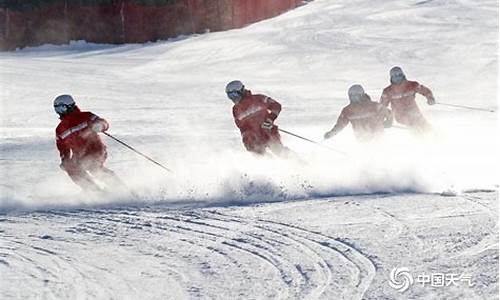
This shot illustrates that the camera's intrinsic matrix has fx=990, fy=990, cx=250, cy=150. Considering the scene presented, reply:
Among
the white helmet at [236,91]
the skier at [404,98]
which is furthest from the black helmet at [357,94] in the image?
the white helmet at [236,91]

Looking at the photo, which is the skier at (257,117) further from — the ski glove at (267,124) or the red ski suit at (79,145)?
the red ski suit at (79,145)

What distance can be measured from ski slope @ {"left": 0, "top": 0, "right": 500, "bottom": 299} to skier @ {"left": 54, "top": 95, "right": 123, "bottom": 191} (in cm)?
32

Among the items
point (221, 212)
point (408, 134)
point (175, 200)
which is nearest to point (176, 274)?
point (221, 212)

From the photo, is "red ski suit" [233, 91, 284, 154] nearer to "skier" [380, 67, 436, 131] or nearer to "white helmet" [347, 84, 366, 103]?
"white helmet" [347, 84, 366, 103]

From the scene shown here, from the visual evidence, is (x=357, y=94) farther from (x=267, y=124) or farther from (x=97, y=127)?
(x=97, y=127)

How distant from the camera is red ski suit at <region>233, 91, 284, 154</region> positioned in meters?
14.1

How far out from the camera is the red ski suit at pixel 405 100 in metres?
15.7

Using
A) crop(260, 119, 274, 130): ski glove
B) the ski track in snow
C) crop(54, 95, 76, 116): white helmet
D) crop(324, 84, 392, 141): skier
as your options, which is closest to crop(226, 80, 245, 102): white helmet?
crop(260, 119, 274, 130): ski glove

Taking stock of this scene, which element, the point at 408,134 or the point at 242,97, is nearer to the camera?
the point at 242,97

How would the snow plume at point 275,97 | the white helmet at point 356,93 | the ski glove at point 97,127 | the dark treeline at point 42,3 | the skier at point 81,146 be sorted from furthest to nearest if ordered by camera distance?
the dark treeline at point 42,3, the white helmet at point 356,93, the skier at point 81,146, the ski glove at point 97,127, the snow plume at point 275,97

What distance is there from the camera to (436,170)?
13.1m

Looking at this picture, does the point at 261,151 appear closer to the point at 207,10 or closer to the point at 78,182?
the point at 78,182

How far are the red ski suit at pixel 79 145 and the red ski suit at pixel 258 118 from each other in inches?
84.0

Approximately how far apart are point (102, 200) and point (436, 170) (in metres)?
4.42
